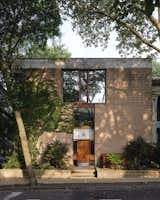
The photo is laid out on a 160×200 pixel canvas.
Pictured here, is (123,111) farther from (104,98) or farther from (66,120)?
(66,120)

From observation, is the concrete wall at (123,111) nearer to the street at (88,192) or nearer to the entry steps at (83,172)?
the entry steps at (83,172)

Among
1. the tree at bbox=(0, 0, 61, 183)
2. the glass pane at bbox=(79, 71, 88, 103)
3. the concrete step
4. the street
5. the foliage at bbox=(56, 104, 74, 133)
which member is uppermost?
the tree at bbox=(0, 0, 61, 183)

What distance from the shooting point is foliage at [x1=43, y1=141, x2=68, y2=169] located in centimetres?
2288

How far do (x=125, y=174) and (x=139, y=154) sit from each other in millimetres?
1599

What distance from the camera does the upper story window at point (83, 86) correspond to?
24469 millimetres

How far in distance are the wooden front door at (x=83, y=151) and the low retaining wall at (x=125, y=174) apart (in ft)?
6.72

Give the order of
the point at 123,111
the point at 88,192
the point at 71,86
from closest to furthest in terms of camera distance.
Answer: the point at 88,192 < the point at 123,111 < the point at 71,86

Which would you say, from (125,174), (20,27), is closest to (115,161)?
(125,174)

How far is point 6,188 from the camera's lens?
17516 millimetres

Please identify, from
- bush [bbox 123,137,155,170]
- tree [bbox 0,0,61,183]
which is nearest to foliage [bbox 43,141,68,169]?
bush [bbox 123,137,155,170]

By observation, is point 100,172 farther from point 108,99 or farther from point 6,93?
point 6,93

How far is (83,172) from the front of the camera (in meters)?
23.1

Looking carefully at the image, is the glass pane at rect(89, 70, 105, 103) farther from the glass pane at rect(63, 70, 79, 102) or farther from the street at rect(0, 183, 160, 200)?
the street at rect(0, 183, 160, 200)

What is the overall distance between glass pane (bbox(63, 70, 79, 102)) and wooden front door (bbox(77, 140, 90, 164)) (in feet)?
8.07
